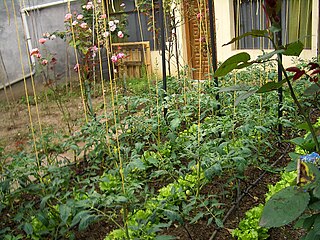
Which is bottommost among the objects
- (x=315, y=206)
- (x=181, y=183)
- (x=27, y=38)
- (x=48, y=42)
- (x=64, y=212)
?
(x=181, y=183)

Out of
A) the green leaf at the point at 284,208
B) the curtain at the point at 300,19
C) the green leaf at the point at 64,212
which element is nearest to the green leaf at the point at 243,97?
the green leaf at the point at 284,208

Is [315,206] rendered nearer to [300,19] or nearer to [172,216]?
[172,216]

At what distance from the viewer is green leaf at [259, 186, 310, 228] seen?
77cm

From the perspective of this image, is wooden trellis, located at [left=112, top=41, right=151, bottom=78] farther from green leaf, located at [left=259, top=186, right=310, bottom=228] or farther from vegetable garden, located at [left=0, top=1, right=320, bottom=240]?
green leaf, located at [left=259, top=186, right=310, bottom=228]

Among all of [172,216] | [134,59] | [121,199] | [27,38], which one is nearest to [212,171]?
[172,216]

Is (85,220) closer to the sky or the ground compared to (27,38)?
closer to the ground

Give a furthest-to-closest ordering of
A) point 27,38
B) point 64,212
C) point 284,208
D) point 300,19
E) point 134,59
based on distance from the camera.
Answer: point 134,59, point 27,38, point 300,19, point 64,212, point 284,208

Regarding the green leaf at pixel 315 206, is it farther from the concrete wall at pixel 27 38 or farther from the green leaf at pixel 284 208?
the concrete wall at pixel 27 38

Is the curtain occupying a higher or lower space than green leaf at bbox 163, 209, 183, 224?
higher

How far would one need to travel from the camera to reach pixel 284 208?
2.60 ft

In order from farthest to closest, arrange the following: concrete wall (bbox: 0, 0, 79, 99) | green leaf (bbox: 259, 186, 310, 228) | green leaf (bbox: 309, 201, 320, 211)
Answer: concrete wall (bbox: 0, 0, 79, 99)
green leaf (bbox: 309, 201, 320, 211)
green leaf (bbox: 259, 186, 310, 228)

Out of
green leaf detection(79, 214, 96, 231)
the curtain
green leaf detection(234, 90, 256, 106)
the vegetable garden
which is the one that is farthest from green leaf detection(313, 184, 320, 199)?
the curtain

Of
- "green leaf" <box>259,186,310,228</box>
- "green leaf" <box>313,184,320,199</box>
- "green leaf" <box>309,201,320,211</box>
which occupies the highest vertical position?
"green leaf" <box>313,184,320,199</box>

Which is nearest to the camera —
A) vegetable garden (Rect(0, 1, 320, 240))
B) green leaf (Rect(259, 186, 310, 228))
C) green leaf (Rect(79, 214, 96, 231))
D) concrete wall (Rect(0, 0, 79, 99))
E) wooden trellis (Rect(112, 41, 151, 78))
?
green leaf (Rect(259, 186, 310, 228))
